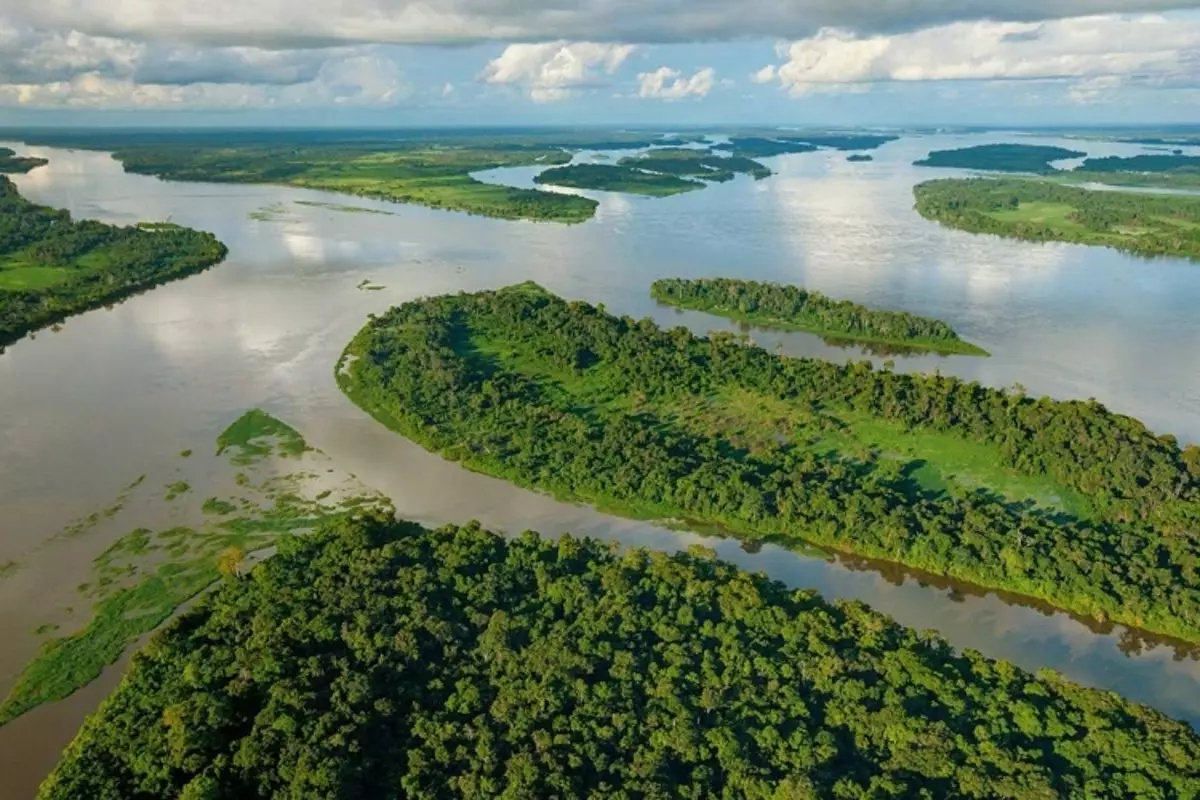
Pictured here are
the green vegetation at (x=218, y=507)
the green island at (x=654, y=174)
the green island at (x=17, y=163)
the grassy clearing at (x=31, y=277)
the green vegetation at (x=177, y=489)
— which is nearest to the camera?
the green vegetation at (x=218, y=507)

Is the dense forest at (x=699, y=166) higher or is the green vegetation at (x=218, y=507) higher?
the dense forest at (x=699, y=166)

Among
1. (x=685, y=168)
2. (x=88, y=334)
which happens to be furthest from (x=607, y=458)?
(x=685, y=168)

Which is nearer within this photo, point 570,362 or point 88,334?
point 570,362

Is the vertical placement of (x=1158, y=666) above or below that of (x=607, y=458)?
below

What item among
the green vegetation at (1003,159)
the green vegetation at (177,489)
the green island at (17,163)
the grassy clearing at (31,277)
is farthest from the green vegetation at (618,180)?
the green vegetation at (177,489)

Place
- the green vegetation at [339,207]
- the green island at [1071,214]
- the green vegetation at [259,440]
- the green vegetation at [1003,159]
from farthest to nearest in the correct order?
the green vegetation at [1003,159] → the green vegetation at [339,207] → the green island at [1071,214] → the green vegetation at [259,440]

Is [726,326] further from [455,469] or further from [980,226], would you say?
[980,226]

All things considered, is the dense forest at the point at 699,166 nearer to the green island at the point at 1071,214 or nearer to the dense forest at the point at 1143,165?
the green island at the point at 1071,214

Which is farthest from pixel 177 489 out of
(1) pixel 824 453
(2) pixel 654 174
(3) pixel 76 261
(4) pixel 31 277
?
(2) pixel 654 174
